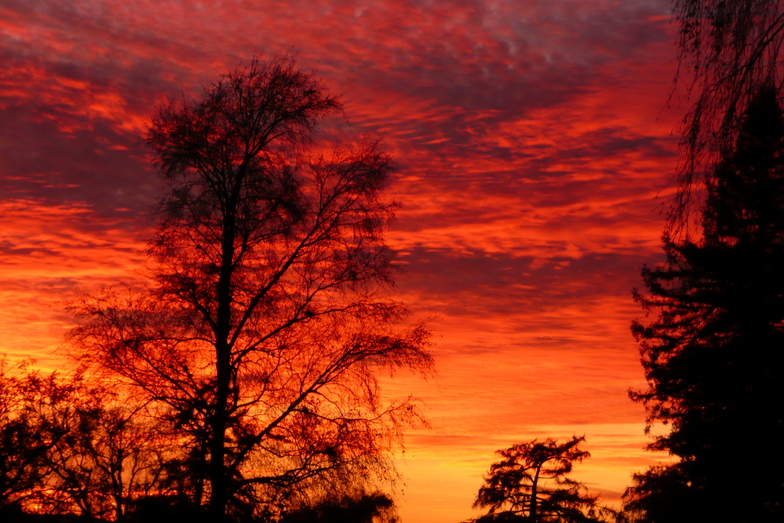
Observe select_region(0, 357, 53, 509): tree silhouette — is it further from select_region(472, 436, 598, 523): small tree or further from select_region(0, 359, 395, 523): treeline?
select_region(472, 436, 598, 523): small tree

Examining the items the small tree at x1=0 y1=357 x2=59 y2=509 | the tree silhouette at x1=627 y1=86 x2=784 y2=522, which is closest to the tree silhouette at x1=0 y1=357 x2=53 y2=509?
the small tree at x1=0 y1=357 x2=59 y2=509

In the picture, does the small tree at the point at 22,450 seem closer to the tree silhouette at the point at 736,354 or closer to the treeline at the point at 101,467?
the treeline at the point at 101,467

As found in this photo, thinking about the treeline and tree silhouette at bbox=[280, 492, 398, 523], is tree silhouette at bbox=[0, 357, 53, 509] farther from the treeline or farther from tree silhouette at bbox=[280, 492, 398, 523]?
tree silhouette at bbox=[280, 492, 398, 523]

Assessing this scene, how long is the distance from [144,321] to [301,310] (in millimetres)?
3543

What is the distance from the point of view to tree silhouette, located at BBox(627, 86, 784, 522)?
2559cm

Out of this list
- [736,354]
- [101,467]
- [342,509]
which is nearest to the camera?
[101,467]

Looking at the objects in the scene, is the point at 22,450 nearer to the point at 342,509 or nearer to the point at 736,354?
the point at 342,509

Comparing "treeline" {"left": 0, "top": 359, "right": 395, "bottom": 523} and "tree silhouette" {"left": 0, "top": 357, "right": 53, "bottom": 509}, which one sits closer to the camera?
"treeline" {"left": 0, "top": 359, "right": 395, "bottom": 523}

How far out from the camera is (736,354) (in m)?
26.2

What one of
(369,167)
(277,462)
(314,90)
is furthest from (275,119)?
(277,462)

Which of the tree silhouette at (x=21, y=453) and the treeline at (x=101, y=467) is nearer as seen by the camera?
the treeline at (x=101, y=467)

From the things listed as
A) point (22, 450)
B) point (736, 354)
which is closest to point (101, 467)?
point (22, 450)

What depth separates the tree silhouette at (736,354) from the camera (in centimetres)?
2559

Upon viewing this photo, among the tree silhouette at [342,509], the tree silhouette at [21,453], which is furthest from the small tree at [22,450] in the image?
the tree silhouette at [342,509]
